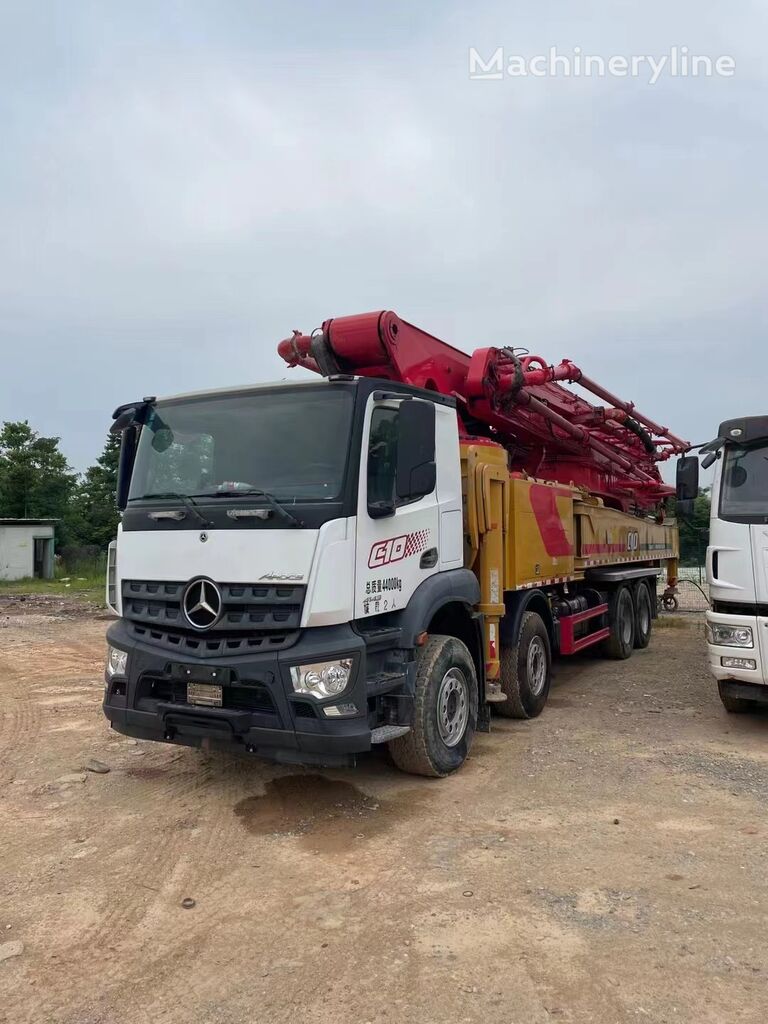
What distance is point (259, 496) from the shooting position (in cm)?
448

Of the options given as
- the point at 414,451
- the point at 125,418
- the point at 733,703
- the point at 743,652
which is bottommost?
the point at 733,703

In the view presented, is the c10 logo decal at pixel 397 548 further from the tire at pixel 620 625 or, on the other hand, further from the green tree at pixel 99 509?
the green tree at pixel 99 509

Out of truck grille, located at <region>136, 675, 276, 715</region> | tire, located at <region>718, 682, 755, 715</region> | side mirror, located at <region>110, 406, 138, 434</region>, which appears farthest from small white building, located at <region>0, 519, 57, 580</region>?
tire, located at <region>718, 682, 755, 715</region>

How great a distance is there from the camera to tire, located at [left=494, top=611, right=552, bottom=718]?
263 inches

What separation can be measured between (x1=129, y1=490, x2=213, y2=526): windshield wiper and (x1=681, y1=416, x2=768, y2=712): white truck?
4371 mm

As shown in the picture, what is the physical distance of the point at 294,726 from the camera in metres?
4.25

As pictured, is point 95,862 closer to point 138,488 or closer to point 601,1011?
point 138,488

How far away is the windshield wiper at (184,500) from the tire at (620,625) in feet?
23.0

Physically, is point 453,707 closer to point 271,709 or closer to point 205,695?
point 271,709

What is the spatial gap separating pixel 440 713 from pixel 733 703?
3330 mm

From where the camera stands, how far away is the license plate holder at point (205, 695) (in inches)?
174

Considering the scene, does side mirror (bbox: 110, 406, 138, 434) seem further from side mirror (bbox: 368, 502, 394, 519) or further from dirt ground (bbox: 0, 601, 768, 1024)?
dirt ground (bbox: 0, 601, 768, 1024)

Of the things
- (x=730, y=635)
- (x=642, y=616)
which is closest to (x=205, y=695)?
(x=730, y=635)

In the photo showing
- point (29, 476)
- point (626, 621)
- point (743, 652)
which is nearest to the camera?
point (743, 652)
